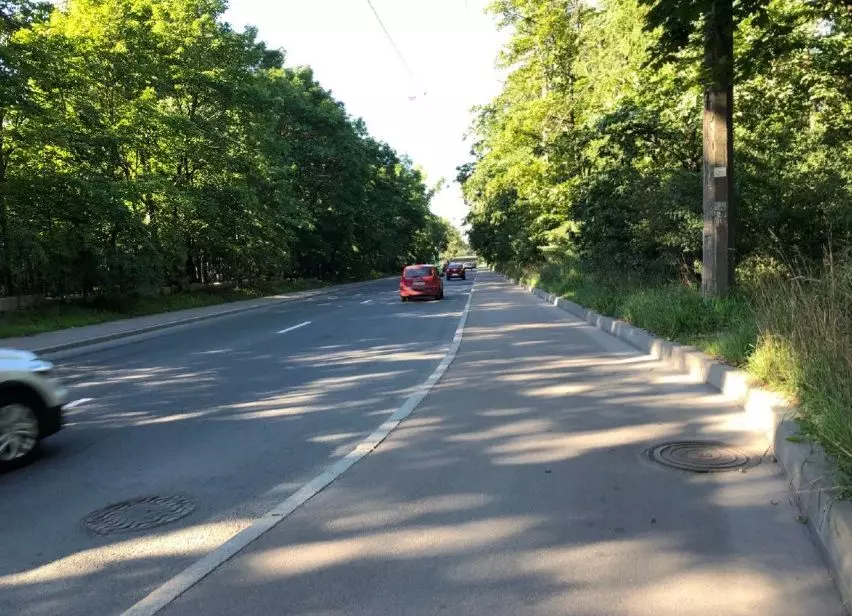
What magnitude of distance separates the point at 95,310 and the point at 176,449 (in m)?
16.8

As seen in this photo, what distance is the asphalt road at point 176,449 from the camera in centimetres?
361

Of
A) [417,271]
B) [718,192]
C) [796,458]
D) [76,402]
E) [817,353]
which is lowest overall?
[76,402]

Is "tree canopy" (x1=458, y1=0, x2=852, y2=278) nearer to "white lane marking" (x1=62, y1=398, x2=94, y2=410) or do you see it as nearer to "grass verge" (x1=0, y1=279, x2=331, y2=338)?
"white lane marking" (x1=62, y1=398, x2=94, y2=410)

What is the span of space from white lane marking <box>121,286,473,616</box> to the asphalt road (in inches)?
3.3

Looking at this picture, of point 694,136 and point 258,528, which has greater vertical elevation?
point 694,136

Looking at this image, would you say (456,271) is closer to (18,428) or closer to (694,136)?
(694,136)

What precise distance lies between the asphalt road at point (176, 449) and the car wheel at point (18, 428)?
130 mm

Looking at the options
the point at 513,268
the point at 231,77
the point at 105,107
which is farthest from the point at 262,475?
the point at 513,268

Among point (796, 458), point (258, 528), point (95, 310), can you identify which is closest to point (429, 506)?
point (258, 528)

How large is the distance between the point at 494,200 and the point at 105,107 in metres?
23.2

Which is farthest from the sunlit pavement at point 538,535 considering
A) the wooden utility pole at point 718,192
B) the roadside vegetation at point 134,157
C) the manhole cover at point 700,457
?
the roadside vegetation at point 134,157

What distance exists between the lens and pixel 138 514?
171 inches

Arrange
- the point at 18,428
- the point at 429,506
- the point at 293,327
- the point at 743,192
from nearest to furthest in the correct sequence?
the point at 429,506 → the point at 18,428 → the point at 743,192 → the point at 293,327

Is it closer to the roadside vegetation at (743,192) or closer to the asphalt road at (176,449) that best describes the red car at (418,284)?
the roadside vegetation at (743,192)
